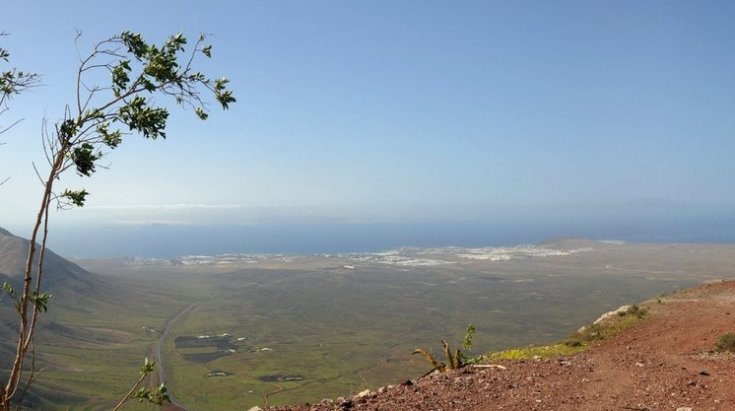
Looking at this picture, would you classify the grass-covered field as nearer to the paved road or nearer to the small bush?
the paved road

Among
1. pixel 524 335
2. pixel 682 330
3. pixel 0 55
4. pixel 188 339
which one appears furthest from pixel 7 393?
pixel 188 339

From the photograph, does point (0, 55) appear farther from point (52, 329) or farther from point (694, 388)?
point (52, 329)

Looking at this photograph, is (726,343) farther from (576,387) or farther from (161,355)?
(161,355)

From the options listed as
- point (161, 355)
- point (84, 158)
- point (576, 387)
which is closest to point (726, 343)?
point (576, 387)

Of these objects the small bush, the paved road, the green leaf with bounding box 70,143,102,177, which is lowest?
the paved road

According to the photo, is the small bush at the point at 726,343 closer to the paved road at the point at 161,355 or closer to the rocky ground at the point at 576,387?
the rocky ground at the point at 576,387

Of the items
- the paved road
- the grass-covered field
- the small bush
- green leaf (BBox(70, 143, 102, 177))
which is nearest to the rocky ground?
the small bush

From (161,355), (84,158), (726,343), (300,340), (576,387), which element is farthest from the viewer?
(300,340)

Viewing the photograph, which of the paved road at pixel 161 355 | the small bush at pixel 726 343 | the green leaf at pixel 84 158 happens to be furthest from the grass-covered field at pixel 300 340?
the green leaf at pixel 84 158

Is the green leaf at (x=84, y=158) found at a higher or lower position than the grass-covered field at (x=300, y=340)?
higher
